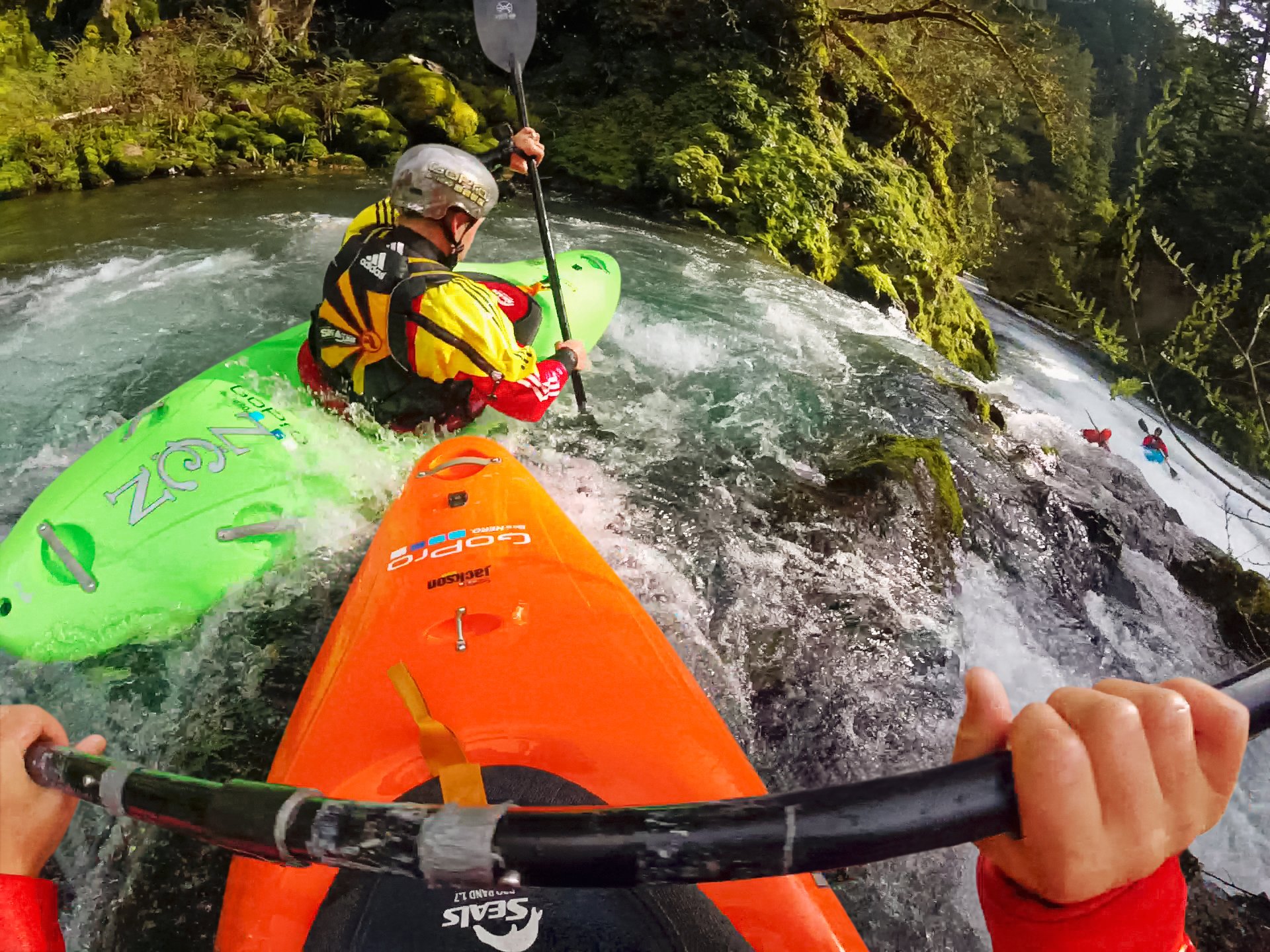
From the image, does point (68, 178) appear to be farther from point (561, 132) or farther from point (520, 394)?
point (520, 394)

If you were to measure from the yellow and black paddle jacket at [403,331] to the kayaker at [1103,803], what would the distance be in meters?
2.43

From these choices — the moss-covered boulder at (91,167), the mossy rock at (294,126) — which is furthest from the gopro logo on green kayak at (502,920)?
the mossy rock at (294,126)

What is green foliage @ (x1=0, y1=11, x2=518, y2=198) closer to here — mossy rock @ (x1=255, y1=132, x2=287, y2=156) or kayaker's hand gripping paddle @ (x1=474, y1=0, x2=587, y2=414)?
mossy rock @ (x1=255, y1=132, x2=287, y2=156)

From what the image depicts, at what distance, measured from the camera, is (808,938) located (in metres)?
1.20

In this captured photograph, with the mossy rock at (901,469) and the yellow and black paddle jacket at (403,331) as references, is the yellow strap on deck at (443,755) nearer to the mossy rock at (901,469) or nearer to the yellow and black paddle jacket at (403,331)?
the yellow and black paddle jacket at (403,331)

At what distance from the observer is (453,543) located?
6.77 ft

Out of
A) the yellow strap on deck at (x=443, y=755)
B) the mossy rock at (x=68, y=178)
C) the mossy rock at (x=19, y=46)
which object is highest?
the yellow strap on deck at (x=443, y=755)

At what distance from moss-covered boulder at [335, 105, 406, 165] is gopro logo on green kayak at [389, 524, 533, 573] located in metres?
7.03

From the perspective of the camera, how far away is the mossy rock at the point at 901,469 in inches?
133

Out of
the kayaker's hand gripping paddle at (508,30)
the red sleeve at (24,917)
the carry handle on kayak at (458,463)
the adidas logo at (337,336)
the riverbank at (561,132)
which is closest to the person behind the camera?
the red sleeve at (24,917)

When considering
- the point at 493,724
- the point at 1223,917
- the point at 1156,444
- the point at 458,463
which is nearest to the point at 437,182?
the point at 458,463

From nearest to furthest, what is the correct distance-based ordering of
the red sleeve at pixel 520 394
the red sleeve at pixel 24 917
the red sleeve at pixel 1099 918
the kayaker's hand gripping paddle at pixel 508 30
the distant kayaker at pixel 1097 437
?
the red sleeve at pixel 1099 918
the red sleeve at pixel 24 917
the red sleeve at pixel 520 394
the kayaker's hand gripping paddle at pixel 508 30
the distant kayaker at pixel 1097 437

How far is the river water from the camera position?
2.11 meters

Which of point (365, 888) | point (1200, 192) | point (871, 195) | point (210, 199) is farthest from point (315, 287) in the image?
point (1200, 192)
